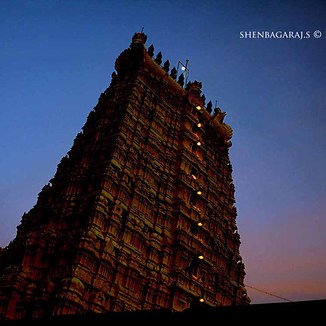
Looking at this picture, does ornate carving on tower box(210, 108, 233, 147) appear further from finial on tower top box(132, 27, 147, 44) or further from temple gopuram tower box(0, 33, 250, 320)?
finial on tower top box(132, 27, 147, 44)

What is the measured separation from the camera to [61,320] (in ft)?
48.9

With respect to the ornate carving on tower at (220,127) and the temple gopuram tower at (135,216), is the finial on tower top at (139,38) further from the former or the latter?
the ornate carving on tower at (220,127)

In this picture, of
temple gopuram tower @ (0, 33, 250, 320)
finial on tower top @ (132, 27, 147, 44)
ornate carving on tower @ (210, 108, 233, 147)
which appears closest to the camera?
temple gopuram tower @ (0, 33, 250, 320)

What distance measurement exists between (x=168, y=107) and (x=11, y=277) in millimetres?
25984

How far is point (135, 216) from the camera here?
1364 inches

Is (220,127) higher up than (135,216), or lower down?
higher up

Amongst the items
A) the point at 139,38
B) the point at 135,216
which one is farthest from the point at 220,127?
the point at 135,216

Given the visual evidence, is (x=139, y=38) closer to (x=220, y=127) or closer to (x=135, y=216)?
(x=220, y=127)

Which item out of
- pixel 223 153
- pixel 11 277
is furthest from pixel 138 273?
pixel 223 153

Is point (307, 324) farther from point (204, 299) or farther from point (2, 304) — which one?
point (204, 299)

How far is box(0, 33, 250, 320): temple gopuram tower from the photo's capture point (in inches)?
1138

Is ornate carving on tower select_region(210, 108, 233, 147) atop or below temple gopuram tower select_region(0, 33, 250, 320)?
atop

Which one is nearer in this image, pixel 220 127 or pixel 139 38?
pixel 139 38

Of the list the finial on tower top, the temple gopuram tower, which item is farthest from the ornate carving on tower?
the finial on tower top
